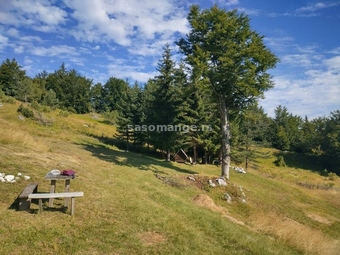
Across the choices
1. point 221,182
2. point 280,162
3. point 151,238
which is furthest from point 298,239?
point 280,162

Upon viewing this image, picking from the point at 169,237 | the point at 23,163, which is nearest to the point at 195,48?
the point at 23,163

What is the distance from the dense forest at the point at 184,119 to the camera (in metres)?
28.7

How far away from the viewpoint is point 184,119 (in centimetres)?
2936

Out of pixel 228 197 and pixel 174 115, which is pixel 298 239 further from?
pixel 174 115

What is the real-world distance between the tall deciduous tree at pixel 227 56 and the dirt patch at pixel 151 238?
13.8m

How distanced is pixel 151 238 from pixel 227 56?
15.8 metres

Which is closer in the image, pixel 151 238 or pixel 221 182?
pixel 151 238

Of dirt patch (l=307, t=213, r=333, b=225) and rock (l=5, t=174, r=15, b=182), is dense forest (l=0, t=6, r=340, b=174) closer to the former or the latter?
dirt patch (l=307, t=213, r=333, b=225)

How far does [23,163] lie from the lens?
12.3m

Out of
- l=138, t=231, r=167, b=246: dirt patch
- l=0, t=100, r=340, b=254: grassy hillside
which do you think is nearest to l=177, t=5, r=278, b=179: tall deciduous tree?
l=0, t=100, r=340, b=254: grassy hillside

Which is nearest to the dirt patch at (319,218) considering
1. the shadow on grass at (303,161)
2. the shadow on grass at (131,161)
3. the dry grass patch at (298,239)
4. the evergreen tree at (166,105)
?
the dry grass patch at (298,239)

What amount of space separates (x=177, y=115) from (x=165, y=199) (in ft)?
57.0

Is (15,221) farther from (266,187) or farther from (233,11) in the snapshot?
(266,187)

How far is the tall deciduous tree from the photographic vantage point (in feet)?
63.7
